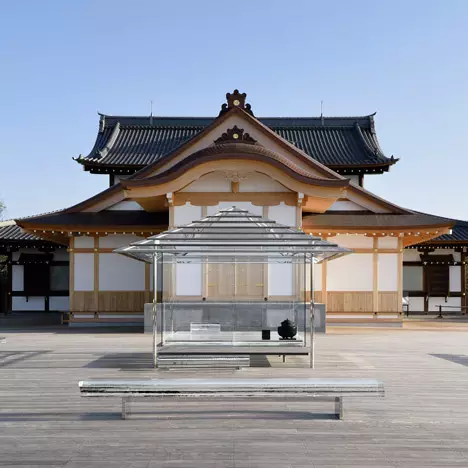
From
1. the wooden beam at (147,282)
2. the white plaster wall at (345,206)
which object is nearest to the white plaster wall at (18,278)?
the wooden beam at (147,282)

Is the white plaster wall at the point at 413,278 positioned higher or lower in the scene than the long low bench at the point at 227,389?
higher

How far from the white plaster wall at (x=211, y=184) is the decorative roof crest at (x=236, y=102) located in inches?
154

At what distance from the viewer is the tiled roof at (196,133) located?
2609cm

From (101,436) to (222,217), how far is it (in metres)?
6.56

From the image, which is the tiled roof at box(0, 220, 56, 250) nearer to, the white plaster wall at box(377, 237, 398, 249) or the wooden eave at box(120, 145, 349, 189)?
the wooden eave at box(120, 145, 349, 189)

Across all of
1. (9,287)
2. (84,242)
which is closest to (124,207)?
(84,242)

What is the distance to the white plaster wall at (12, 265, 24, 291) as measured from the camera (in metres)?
26.1

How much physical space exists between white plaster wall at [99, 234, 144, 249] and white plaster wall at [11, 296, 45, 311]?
240 inches

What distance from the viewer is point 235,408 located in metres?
8.41

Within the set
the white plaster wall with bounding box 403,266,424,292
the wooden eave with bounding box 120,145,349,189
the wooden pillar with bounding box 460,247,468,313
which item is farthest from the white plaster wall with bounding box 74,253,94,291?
the wooden pillar with bounding box 460,247,468,313

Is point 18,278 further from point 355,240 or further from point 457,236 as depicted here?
point 457,236

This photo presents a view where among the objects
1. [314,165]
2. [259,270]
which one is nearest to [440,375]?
[259,270]

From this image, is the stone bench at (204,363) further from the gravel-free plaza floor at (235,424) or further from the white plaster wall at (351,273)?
the white plaster wall at (351,273)

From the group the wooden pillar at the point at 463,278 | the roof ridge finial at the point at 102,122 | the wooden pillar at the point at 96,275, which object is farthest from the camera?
the roof ridge finial at the point at 102,122
